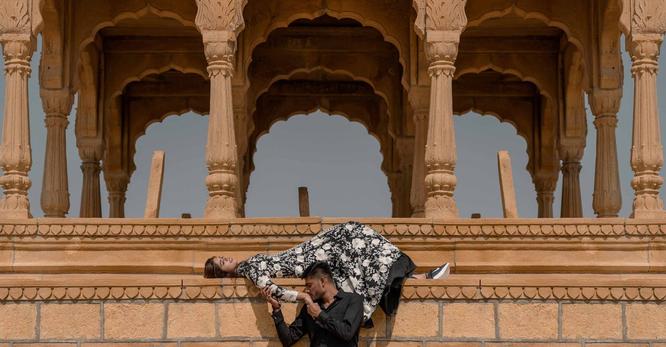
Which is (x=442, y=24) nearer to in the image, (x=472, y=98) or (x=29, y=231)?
(x=29, y=231)

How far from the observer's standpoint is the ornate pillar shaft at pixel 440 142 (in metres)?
14.5

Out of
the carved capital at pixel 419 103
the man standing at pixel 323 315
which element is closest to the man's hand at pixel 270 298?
the man standing at pixel 323 315

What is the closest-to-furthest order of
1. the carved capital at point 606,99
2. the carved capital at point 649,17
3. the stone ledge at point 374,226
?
the stone ledge at point 374,226 → the carved capital at point 649,17 → the carved capital at point 606,99

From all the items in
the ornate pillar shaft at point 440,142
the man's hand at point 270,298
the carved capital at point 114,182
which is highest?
the carved capital at point 114,182

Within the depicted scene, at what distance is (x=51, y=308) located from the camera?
902cm

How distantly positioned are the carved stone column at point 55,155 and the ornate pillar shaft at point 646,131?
23.8ft

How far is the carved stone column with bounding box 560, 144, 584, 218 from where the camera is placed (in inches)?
797

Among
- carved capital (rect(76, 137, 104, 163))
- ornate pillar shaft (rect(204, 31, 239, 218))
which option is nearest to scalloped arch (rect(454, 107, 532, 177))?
carved capital (rect(76, 137, 104, 163))

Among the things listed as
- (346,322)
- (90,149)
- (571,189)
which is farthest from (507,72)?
(346,322)

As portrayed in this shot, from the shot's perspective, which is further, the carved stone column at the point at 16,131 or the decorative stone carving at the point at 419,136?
the decorative stone carving at the point at 419,136

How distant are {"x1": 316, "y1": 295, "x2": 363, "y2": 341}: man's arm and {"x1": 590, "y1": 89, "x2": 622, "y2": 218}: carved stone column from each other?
8604 millimetres

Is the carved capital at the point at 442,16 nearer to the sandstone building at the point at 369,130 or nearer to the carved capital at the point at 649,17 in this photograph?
the sandstone building at the point at 369,130

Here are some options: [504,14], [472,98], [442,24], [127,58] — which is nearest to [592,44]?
[504,14]

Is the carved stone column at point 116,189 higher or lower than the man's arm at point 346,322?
higher
